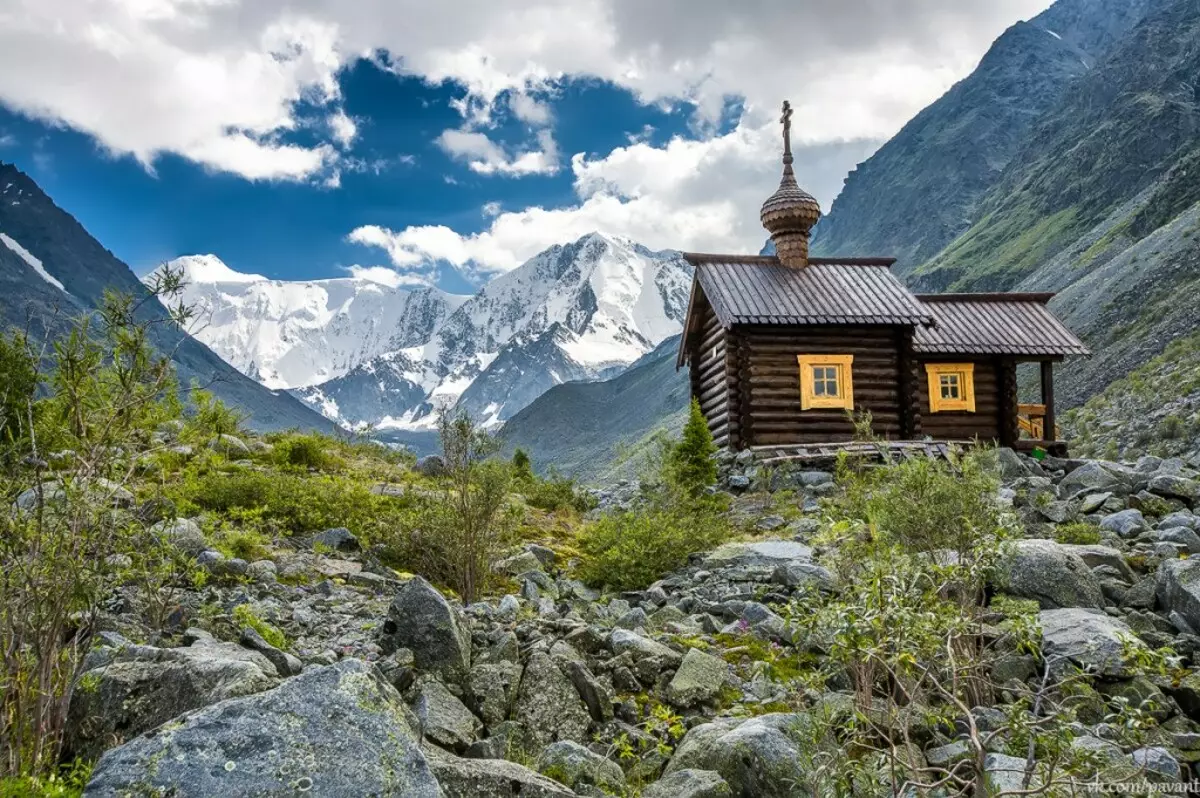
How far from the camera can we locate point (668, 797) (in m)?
4.46

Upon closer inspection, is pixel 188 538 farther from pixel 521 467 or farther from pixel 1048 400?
pixel 1048 400

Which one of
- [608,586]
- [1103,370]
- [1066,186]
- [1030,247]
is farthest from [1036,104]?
[608,586]

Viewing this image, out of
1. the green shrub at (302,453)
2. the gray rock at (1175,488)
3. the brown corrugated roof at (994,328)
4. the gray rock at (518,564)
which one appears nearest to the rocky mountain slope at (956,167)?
the brown corrugated roof at (994,328)

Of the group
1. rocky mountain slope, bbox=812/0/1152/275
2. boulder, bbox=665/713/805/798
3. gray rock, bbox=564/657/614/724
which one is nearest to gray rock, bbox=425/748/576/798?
boulder, bbox=665/713/805/798

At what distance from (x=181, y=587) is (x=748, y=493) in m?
11.4

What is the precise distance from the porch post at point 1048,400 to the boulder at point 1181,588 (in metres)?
14.9

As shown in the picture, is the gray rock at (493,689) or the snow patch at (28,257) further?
the snow patch at (28,257)

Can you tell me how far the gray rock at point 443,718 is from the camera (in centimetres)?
476

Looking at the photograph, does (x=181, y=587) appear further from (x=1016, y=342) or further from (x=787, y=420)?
(x=1016, y=342)

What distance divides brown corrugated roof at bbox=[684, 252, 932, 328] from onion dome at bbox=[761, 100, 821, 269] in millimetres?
655

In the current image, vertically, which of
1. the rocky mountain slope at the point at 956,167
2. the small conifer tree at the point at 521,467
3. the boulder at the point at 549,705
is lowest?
the boulder at the point at 549,705

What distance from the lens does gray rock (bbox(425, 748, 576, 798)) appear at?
3799 mm

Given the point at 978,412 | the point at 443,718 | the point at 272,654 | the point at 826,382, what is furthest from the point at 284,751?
the point at 978,412

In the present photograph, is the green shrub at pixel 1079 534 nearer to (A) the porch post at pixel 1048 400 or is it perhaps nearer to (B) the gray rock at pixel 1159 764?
(B) the gray rock at pixel 1159 764
